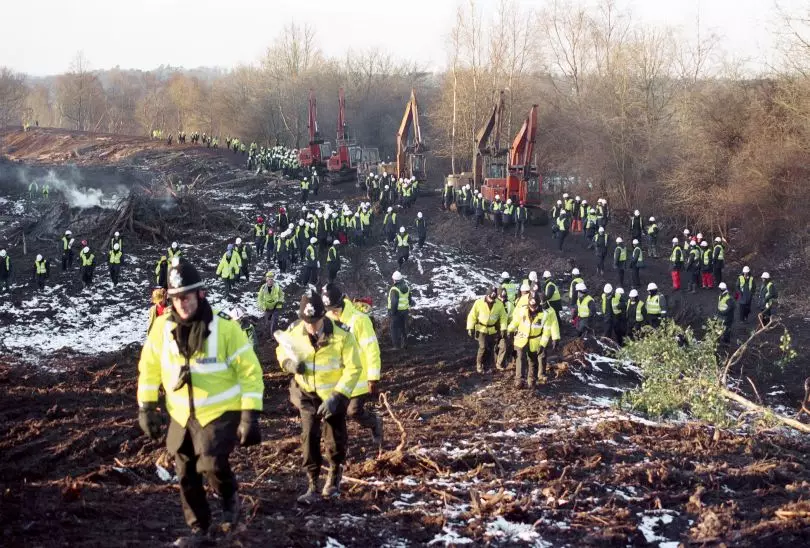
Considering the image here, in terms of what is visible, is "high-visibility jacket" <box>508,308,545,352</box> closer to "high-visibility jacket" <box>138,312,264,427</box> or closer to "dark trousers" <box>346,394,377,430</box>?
"dark trousers" <box>346,394,377,430</box>

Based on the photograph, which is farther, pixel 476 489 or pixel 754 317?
pixel 754 317

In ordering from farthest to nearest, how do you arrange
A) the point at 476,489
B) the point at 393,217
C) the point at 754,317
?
1. the point at 393,217
2. the point at 754,317
3. the point at 476,489

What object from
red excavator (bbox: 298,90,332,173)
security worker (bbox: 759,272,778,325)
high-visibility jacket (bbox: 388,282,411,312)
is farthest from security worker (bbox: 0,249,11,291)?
red excavator (bbox: 298,90,332,173)

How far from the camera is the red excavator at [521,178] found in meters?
28.3

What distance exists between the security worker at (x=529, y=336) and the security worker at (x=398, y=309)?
376cm

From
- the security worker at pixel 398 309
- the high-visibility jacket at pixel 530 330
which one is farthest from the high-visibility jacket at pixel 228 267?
the high-visibility jacket at pixel 530 330

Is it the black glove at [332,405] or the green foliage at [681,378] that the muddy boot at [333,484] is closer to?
the black glove at [332,405]

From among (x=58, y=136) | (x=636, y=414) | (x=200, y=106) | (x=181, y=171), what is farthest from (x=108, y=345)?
(x=200, y=106)

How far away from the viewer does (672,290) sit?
891 inches

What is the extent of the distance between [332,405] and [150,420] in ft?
4.96

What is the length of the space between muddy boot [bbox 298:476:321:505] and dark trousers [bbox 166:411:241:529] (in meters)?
1.17

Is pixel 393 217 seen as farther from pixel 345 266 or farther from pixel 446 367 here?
Answer: pixel 446 367

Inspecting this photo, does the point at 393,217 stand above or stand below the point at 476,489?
above

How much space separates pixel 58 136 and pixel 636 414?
2560 inches
